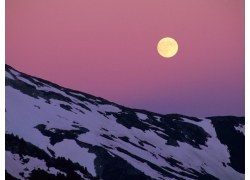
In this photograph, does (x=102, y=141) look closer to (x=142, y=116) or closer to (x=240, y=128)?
(x=142, y=116)

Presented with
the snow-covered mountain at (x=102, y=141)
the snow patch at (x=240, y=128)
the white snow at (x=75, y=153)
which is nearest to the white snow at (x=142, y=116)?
the snow-covered mountain at (x=102, y=141)

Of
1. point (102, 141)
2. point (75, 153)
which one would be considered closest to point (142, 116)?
point (102, 141)

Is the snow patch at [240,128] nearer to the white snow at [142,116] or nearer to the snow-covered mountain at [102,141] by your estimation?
the snow-covered mountain at [102,141]

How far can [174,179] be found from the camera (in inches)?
1911

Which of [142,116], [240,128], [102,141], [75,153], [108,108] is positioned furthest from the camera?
[240,128]

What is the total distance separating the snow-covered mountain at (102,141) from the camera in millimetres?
39156

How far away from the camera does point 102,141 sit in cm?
4966

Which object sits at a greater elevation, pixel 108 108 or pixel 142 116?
pixel 142 116

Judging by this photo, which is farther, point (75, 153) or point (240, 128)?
point (240, 128)

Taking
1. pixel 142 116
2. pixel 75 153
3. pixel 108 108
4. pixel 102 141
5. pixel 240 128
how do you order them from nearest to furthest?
pixel 75 153 → pixel 102 141 → pixel 108 108 → pixel 142 116 → pixel 240 128

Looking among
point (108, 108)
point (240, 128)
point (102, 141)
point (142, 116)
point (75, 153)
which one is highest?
point (240, 128)

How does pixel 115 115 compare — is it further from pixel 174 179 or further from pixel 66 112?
pixel 174 179
